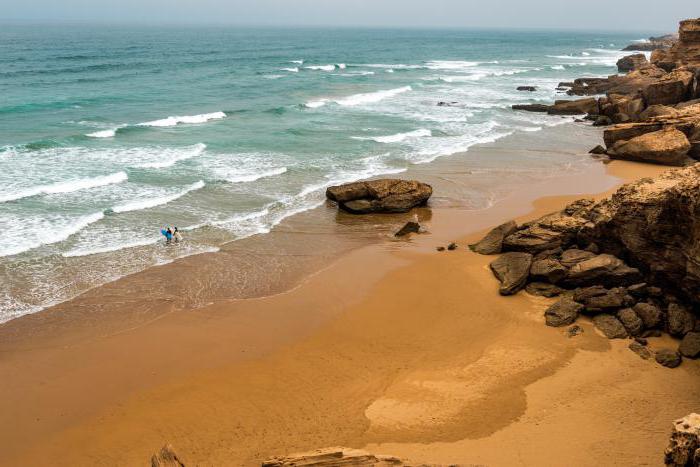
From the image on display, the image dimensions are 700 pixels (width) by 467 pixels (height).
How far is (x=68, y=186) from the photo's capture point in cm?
2520

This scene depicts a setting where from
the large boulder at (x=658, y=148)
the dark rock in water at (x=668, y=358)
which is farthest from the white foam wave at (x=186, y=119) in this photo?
the dark rock in water at (x=668, y=358)

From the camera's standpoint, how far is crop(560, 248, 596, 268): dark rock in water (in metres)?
15.9

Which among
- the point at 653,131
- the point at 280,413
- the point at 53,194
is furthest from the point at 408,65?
the point at 280,413

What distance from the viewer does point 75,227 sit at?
825 inches

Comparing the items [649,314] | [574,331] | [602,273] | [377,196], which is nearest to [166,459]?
[574,331]

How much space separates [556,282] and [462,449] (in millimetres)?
7072

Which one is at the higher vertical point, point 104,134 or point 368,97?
Result: point 368,97

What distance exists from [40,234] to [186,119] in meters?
21.2

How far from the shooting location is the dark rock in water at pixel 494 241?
61.4ft

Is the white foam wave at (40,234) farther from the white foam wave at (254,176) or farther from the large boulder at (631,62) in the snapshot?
the large boulder at (631,62)

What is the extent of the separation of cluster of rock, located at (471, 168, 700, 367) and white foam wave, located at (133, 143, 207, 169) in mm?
18185

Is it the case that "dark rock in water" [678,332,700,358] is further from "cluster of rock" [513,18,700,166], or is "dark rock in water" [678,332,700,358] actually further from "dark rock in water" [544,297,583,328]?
"cluster of rock" [513,18,700,166]

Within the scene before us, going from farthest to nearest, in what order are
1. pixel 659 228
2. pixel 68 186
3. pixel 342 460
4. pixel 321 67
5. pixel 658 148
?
pixel 321 67 < pixel 658 148 < pixel 68 186 < pixel 659 228 < pixel 342 460

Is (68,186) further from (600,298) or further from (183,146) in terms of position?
(600,298)
